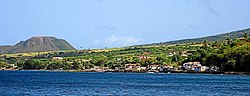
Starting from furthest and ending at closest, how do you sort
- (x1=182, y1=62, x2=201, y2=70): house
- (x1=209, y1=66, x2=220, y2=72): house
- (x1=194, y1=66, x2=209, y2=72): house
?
(x1=182, y1=62, x2=201, y2=70): house
(x1=194, y1=66, x2=209, y2=72): house
(x1=209, y1=66, x2=220, y2=72): house

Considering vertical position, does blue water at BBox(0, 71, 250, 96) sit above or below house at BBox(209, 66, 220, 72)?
below

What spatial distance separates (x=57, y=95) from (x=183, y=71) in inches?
4781

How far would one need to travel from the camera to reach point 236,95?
70312 millimetres

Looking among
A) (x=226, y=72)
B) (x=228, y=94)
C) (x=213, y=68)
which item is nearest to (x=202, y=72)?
(x=213, y=68)

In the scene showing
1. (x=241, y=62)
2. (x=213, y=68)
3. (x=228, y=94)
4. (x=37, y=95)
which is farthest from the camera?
(x=213, y=68)

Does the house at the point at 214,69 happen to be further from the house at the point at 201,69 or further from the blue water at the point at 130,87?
the blue water at the point at 130,87

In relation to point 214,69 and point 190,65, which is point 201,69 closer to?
point 214,69

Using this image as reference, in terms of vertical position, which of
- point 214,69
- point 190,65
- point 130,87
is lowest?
point 130,87

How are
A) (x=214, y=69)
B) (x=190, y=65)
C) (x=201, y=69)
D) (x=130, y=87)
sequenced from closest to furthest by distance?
(x=130, y=87)
(x=214, y=69)
(x=201, y=69)
(x=190, y=65)

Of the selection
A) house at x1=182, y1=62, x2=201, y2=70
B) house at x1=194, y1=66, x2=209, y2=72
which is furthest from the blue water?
house at x1=182, y1=62, x2=201, y2=70

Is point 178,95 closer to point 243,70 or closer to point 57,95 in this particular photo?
point 57,95

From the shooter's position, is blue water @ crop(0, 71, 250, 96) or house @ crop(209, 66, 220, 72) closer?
blue water @ crop(0, 71, 250, 96)

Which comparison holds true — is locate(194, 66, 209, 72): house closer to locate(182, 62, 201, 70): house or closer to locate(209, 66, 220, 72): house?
locate(182, 62, 201, 70): house

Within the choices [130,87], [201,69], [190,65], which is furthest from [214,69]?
[130,87]
